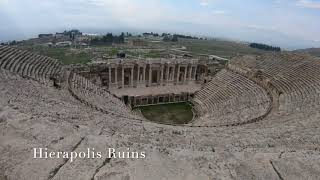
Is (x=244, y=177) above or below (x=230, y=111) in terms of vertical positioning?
above

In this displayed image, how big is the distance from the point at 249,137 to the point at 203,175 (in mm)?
7298

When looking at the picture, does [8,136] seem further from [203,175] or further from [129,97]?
[129,97]

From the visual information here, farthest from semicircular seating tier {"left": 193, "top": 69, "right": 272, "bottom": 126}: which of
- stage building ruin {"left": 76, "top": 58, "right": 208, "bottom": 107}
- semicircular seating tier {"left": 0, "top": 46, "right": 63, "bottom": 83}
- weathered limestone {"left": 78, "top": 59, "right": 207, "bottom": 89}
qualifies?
semicircular seating tier {"left": 0, "top": 46, "right": 63, "bottom": 83}

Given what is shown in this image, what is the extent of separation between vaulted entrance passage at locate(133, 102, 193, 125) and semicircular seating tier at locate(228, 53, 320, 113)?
29.5 feet

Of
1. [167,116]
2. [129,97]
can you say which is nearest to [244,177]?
[167,116]

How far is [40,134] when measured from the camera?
1047 centimetres

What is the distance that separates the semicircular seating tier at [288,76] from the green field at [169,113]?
909cm


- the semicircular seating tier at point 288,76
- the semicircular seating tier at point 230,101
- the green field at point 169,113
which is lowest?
the green field at point 169,113

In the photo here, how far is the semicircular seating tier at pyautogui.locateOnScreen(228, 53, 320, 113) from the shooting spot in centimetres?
2545

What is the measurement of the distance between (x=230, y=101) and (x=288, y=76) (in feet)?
24.9

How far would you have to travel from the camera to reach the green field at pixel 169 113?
3125cm

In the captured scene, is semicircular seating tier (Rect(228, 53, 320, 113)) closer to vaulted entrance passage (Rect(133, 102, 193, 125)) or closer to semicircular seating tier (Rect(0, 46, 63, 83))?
vaulted entrance passage (Rect(133, 102, 193, 125))

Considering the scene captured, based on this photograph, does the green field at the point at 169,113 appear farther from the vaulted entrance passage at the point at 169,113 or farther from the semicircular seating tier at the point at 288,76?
the semicircular seating tier at the point at 288,76

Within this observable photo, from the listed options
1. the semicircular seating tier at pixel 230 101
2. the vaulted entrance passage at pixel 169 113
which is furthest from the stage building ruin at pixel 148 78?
the semicircular seating tier at pixel 230 101
